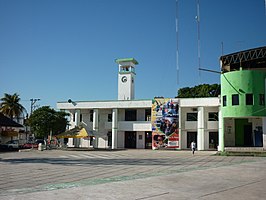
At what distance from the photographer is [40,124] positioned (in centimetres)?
3847

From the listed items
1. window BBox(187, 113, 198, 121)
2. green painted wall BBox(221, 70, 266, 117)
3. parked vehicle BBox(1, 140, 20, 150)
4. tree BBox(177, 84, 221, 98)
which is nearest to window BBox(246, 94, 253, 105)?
green painted wall BBox(221, 70, 266, 117)

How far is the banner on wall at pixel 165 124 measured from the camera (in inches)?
1505

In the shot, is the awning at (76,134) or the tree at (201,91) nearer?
the awning at (76,134)

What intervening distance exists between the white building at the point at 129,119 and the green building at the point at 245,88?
506cm

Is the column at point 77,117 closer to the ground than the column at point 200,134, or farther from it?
farther from it

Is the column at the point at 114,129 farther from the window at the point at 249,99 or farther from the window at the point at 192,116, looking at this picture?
the window at the point at 249,99

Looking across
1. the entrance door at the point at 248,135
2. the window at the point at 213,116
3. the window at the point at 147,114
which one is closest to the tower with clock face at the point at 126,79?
the window at the point at 147,114

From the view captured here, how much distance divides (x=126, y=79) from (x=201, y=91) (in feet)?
64.4

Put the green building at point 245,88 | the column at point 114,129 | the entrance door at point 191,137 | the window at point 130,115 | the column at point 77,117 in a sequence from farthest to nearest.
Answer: the column at point 77,117 → the window at point 130,115 → the column at point 114,129 → the entrance door at point 191,137 → the green building at point 245,88

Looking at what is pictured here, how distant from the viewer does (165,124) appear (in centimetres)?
3853

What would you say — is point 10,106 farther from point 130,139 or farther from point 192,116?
point 192,116

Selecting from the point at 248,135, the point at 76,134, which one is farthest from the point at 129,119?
the point at 248,135

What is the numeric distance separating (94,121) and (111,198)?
34170 millimetres

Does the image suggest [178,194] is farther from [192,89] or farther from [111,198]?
[192,89]
